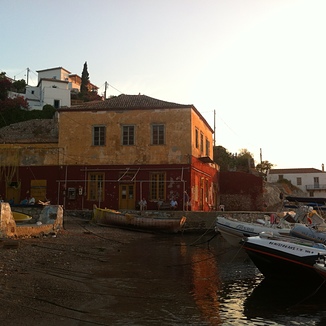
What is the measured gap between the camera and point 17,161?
30.5 m

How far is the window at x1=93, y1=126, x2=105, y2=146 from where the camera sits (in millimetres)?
30406

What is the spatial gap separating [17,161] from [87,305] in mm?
25068

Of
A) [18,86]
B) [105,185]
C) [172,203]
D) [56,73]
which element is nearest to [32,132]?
[105,185]

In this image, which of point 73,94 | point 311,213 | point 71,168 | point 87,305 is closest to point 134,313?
point 87,305

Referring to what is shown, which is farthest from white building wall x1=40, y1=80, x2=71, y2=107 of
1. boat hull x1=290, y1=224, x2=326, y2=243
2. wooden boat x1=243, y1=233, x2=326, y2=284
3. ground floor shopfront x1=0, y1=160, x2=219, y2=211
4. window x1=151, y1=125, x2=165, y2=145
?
wooden boat x1=243, y1=233, x2=326, y2=284

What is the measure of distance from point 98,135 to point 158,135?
4.61 metres

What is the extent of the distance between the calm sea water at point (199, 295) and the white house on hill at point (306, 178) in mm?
70063

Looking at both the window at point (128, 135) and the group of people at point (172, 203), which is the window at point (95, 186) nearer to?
the window at point (128, 135)

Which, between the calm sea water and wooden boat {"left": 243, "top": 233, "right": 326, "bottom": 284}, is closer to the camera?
the calm sea water

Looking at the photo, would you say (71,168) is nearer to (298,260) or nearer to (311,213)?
(311,213)

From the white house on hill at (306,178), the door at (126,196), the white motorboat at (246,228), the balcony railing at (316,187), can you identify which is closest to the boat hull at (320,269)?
the white motorboat at (246,228)

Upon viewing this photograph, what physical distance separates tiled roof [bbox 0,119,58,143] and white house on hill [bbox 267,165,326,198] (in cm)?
5538

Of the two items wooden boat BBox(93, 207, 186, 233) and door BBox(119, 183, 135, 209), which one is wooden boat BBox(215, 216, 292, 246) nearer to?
wooden boat BBox(93, 207, 186, 233)

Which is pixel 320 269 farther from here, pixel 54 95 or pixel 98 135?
pixel 54 95
